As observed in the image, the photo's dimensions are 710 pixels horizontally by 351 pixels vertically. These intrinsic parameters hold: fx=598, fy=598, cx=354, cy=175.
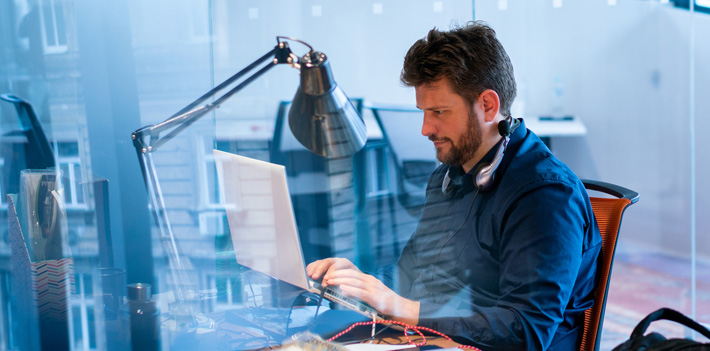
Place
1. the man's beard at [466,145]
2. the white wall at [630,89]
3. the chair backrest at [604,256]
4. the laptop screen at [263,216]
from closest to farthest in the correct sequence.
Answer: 1. the laptop screen at [263,216]
2. the chair backrest at [604,256]
3. the man's beard at [466,145]
4. the white wall at [630,89]

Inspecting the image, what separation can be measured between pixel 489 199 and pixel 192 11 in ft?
3.25

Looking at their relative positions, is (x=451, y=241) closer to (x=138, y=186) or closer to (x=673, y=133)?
(x=138, y=186)

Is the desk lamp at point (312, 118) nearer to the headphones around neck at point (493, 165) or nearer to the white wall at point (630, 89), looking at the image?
the headphones around neck at point (493, 165)

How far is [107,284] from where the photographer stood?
1.20m

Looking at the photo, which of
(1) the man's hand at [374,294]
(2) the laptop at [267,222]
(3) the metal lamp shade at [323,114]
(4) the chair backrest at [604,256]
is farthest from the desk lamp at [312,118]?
(4) the chair backrest at [604,256]

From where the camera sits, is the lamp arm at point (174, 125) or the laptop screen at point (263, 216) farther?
the lamp arm at point (174, 125)

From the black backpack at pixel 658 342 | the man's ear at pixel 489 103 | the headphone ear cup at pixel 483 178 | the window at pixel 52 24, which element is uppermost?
the window at pixel 52 24

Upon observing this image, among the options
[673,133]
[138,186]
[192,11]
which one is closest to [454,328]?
[138,186]

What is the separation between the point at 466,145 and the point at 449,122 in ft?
0.19

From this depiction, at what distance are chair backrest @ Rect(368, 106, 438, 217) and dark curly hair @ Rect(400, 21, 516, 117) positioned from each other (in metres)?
0.95

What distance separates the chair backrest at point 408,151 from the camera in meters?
2.21

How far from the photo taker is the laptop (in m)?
0.98

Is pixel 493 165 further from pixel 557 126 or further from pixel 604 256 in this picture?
pixel 557 126

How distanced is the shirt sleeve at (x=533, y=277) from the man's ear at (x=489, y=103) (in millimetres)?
212
